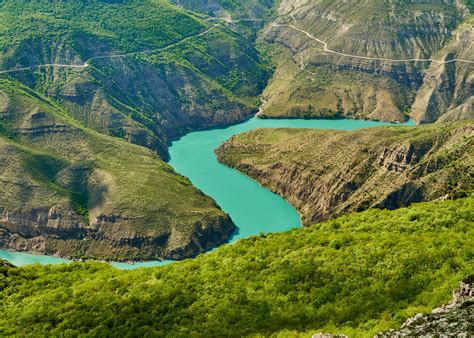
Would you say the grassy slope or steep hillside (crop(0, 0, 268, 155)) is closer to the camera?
the grassy slope

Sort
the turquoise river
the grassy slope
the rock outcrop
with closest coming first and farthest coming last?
the rock outcrop
the grassy slope
the turquoise river

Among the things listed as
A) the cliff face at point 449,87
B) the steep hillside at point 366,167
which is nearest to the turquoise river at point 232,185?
the steep hillside at point 366,167

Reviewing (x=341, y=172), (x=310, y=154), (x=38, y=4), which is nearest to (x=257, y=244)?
(x=341, y=172)

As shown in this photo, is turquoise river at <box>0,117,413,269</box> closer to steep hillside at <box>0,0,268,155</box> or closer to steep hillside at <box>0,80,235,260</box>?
steep hillside at <box>0,80,235,260</box>

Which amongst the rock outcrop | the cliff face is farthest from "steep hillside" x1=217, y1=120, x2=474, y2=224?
the rock outcrop

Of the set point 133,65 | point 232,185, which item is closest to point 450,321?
point 232,185

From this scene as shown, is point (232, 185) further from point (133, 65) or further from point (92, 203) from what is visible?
point (133, 65)
